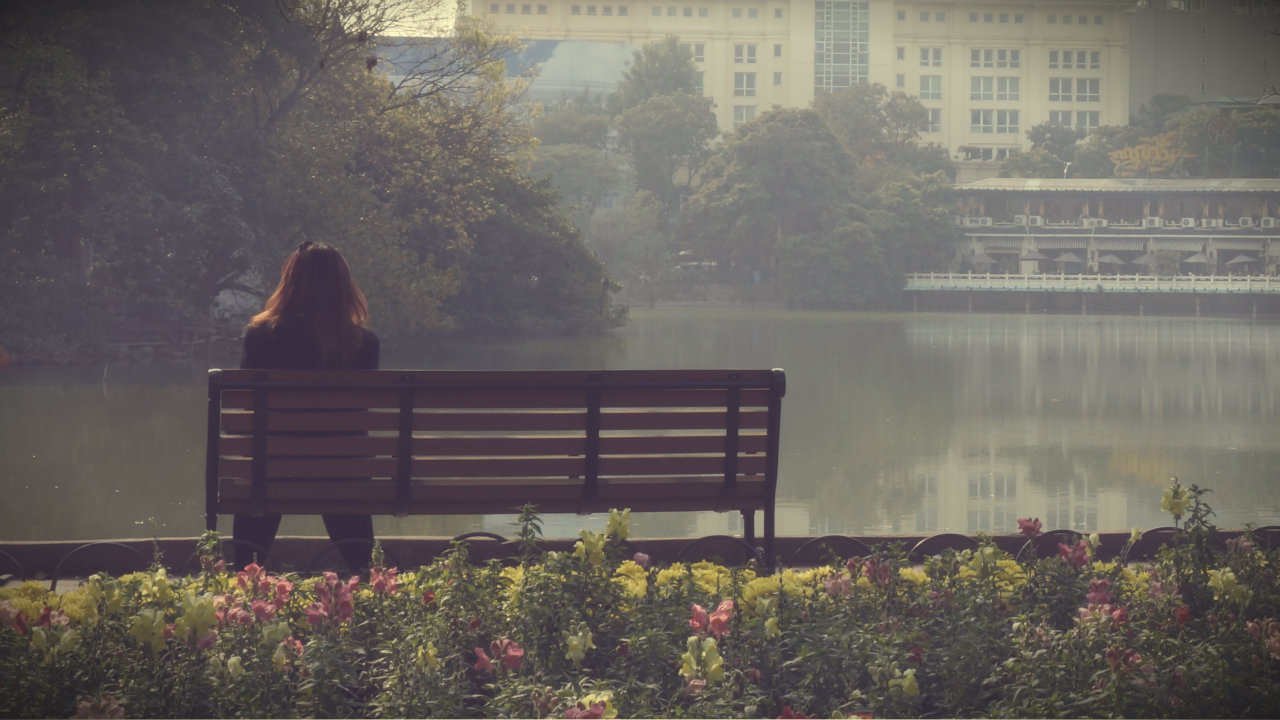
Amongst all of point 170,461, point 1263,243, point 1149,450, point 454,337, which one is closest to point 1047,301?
point 1263,243

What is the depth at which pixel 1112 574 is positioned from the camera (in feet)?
A: 13.1

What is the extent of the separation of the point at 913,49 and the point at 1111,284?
4851 centimetres

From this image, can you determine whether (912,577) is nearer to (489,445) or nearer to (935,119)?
(489,445)

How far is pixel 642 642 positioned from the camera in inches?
129

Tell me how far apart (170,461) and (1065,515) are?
5.70m

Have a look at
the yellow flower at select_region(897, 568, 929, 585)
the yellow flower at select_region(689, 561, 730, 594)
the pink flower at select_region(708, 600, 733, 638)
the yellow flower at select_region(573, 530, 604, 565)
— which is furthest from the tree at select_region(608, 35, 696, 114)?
the pink flower at select_region(708, 600, 733, 638)

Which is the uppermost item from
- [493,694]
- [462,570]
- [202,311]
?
[202,311]

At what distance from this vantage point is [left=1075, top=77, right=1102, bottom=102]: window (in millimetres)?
104125

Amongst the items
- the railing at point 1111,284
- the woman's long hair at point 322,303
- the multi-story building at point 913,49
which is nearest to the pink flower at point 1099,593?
the woman's long hair at point 322,303

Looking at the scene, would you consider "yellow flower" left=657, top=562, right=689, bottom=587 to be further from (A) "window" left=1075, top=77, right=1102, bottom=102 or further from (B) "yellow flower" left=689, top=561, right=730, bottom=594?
(A) "window" left=1075, top=77, right=1102, bottom=102

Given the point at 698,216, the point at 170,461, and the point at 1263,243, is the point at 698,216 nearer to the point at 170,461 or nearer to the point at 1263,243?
the point at 1263,243

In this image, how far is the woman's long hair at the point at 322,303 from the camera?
15.6 ft

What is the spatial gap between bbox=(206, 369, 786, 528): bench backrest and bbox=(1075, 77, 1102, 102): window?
10567 cm

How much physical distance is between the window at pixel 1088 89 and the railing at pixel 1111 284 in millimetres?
48243
